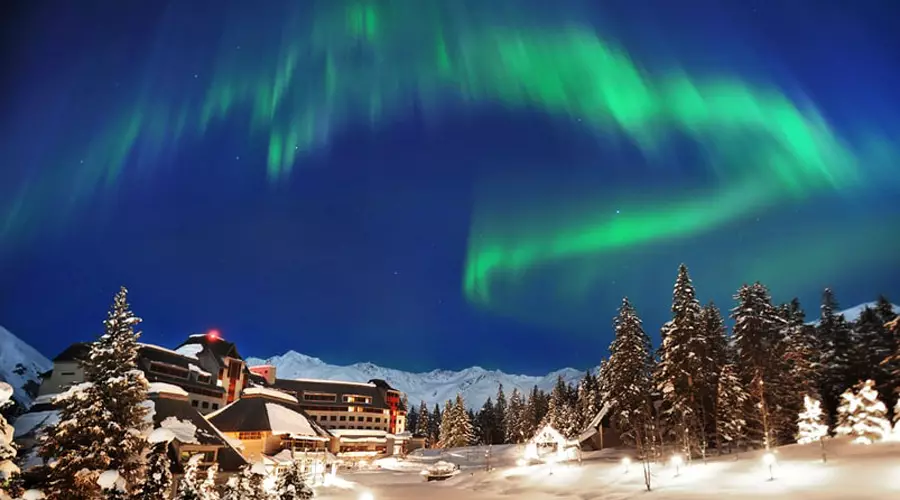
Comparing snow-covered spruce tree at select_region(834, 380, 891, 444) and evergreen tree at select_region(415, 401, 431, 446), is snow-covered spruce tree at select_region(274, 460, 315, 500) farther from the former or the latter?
evergreen tree at select_region(415, 401, 431, 446)

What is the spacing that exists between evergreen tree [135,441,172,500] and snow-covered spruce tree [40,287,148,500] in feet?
11.3

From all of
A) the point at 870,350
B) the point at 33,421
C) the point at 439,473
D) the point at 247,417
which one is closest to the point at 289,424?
the point at 247,417

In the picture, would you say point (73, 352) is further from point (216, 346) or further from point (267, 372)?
point (267, 372)

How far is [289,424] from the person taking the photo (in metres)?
78.1

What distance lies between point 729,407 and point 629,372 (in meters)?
10.8

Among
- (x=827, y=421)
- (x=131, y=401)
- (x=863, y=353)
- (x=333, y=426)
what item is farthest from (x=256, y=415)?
(x=863, y=353)

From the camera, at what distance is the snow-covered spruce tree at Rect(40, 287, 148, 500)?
22.7 m

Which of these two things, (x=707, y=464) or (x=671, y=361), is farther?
(x=671, y=361)

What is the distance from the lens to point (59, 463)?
74.4ft

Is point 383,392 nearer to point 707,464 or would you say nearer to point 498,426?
point 498,426

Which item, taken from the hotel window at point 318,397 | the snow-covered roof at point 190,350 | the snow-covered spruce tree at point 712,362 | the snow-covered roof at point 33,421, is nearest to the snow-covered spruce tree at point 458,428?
the hotel window at point 318,397

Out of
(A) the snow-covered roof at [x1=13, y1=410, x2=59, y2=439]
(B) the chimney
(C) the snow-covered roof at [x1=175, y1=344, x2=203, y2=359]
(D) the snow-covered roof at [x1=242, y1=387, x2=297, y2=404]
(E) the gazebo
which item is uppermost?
(C) the snow-covered roof at [x1=175, y1=344, x2=203, y2=359]

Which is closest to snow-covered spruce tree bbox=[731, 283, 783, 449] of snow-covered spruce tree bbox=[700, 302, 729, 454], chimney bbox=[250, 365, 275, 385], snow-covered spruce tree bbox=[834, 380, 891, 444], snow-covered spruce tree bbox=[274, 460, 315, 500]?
snow-covered spruce tree bbox=[700, 302, 729, 454]

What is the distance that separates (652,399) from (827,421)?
654 inches
